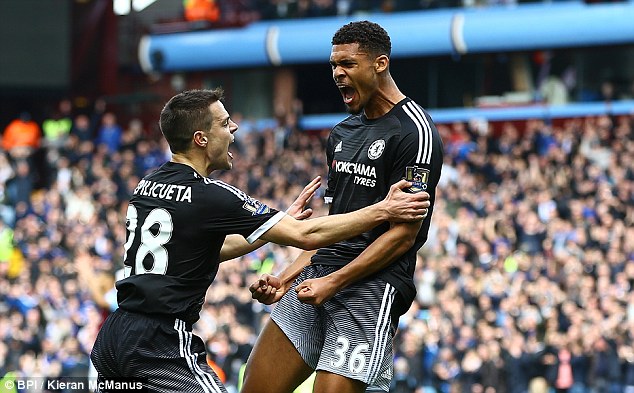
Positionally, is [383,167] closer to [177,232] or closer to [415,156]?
[415,156]

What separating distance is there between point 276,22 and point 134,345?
23.1 m

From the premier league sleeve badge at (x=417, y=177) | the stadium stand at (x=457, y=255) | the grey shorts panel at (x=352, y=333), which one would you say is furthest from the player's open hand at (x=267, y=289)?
the stadium stand at (x=457, y=255)

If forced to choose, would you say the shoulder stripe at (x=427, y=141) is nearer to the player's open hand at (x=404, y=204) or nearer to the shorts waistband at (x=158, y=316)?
the player's open hand at (x=404, y=204)

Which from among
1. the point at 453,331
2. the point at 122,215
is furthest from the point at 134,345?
the point at 122,215

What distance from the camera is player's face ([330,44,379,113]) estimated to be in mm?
6461

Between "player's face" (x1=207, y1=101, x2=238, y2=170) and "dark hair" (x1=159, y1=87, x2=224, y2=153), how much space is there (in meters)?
0.03

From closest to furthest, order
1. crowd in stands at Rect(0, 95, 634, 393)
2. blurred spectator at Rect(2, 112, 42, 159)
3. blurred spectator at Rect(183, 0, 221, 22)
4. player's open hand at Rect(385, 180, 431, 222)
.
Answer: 1. player's open hand at Rect(385, 180, 431, 222)
2. crowd in stands at Rect(0, 95, 634, 393)
3. blurred spectator at Rect(2, 112, 42, 159)
4. blurred spectator at Rect(183, 0, 221, 22)

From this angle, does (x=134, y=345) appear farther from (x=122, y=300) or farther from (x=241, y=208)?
(x=241, y=208)

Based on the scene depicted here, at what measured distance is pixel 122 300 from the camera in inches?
251

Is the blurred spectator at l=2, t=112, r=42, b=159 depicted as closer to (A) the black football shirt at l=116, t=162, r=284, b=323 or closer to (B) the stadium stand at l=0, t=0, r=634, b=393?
(B) the stadium stand at l=0, t=0, r=634, b=393

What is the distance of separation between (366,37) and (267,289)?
143 cm

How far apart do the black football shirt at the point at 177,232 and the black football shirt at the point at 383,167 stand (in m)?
0.47

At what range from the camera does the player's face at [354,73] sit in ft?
21.2

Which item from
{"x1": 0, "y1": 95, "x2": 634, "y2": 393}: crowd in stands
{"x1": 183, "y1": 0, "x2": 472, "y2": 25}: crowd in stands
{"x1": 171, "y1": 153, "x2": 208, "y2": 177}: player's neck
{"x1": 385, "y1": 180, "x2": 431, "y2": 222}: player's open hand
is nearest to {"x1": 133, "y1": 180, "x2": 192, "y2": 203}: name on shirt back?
{"x1": 171, "y1": 153, "x2": 208, "y2": 177}: player's neck
